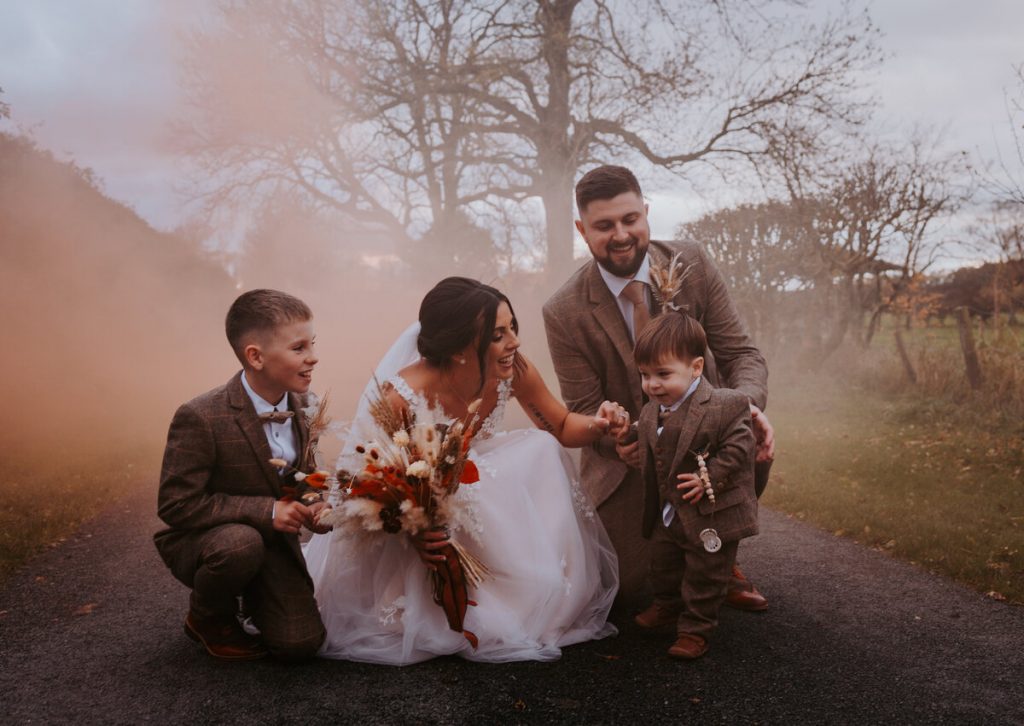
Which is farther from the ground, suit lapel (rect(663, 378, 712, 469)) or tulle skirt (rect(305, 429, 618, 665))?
suit lapel (rect(663, 378, 712, 469))

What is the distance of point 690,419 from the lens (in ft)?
11.3

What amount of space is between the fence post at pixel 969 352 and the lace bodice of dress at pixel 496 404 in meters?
6.83

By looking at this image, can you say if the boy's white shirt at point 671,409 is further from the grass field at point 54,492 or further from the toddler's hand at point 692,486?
the grass field at point 54,492

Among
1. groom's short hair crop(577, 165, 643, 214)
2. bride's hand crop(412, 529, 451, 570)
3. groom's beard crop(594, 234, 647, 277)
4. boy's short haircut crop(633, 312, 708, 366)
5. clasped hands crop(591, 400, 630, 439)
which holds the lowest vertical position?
bride's hand crop(412, 529, 451, 570)

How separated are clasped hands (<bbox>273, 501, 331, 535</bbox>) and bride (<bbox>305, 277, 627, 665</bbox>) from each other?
0.70 feet

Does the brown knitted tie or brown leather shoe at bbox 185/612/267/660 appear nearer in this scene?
brown leather shoe at bbox 185/612/267/660

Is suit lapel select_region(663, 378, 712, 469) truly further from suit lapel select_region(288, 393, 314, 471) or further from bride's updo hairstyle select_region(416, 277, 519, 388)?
suit lapel select_region(288, 393, 314, 471)

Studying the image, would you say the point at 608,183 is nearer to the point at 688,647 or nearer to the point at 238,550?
the point at 688,647

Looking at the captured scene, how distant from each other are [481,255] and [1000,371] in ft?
54.4

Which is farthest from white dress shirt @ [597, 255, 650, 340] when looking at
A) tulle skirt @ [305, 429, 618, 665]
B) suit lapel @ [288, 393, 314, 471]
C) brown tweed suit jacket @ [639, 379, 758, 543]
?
suit lapel @ [288, 393, 314, 471]

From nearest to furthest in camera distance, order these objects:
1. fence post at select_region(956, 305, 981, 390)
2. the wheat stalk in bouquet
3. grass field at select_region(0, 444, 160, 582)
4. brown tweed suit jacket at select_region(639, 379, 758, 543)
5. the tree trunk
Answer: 1. the wheat stalk in bouquet
2. brown tweed suit jacket at select_region(639, 379, 758, 543)
3. grass field at select_region(0, 444, 160, 582)
4. fence post at select_region(956, 305, 981, 390)
5. the tree trunk

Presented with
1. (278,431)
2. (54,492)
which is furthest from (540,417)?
(54,492)

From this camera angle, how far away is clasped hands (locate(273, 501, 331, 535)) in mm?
3334

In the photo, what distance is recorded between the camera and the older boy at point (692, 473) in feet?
11.0
